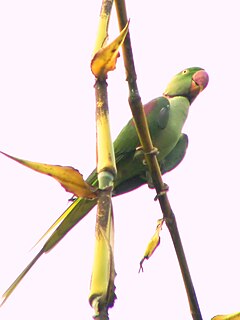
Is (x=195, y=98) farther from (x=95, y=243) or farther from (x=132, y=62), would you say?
(x=95, y=243)

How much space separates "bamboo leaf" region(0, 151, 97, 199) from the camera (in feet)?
3.29

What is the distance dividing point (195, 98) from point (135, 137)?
3.13 feet

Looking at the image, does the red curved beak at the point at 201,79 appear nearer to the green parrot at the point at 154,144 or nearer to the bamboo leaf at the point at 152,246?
the green parrot at the point at 154,144

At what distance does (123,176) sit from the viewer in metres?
4.34

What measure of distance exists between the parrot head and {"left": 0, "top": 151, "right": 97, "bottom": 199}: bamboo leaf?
3948 millimetres

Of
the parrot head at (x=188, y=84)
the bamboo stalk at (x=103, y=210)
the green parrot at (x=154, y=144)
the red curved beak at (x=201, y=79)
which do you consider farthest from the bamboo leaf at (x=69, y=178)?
the red curved beak at (x=201, y=79)

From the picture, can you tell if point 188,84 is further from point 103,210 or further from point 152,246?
point 103,210

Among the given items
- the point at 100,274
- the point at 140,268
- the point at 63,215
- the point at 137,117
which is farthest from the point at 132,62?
the point at 63,215

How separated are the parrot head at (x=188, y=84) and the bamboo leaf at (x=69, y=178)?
13.0ft

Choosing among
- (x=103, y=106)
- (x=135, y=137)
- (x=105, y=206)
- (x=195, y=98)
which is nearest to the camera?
(x=105, y=206)

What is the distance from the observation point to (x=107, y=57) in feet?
3.65

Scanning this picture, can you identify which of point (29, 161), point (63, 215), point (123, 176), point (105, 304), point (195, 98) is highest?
point (195, 98)

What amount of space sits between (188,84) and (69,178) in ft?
13.2

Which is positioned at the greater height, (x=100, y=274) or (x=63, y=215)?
(x=63, y=215)
